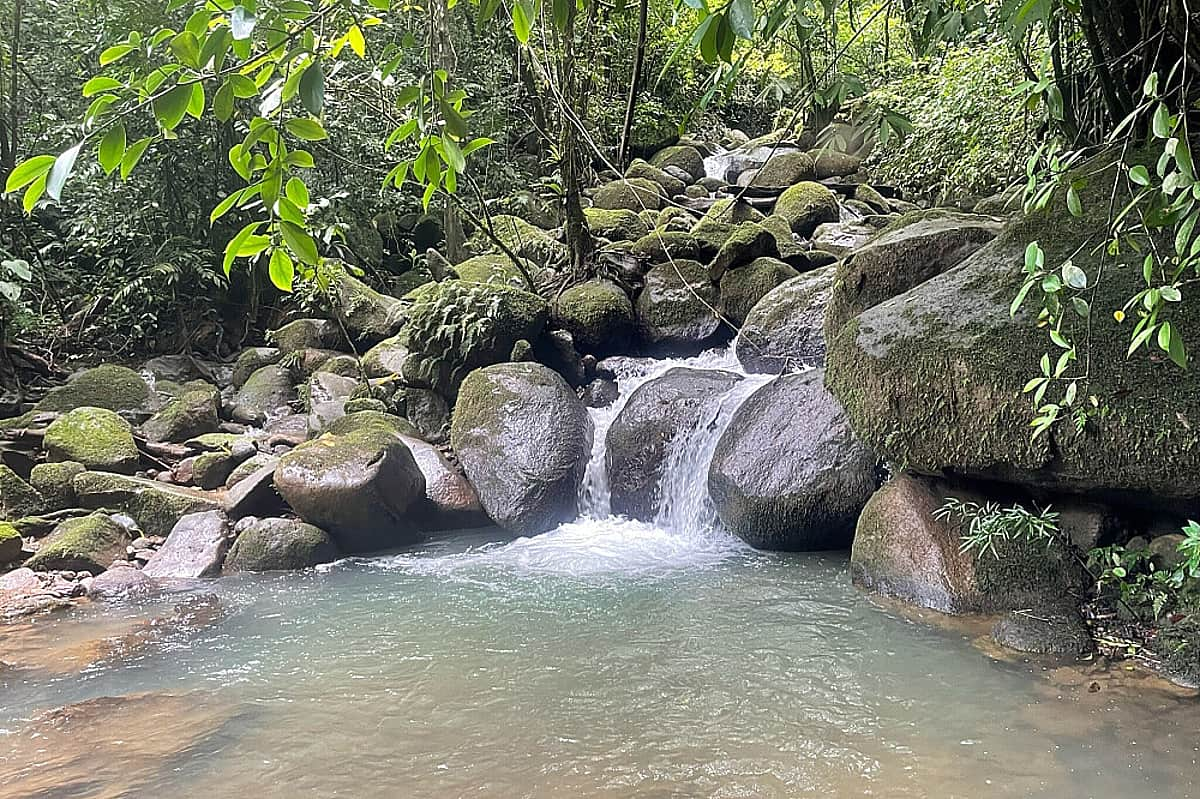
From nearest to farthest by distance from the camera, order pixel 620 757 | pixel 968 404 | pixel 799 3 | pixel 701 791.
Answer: pixel 799 3, pixel 701 791, pixel 620 757, pixel 968 404

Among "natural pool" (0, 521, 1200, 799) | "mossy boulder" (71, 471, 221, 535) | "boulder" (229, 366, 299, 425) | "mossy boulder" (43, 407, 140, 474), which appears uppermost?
"boulder" (229, 366, 299, 425)

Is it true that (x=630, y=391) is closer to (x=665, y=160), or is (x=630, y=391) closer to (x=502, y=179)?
(x=502, y=179)

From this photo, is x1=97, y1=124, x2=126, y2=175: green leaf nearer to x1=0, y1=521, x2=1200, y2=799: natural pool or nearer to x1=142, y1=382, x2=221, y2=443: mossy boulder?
x1=0, y1=521, x2=1200, y2=799: natural pool

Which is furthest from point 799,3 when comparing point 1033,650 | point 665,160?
point 665,160

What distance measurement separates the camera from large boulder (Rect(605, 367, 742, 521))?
7520 millimetres

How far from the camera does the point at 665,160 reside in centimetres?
1720

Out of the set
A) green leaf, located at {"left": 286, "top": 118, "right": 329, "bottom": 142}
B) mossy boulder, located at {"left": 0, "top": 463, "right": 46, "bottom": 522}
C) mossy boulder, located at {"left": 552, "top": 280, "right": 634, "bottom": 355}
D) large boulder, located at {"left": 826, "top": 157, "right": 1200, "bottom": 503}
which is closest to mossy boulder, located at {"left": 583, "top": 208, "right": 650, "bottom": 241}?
mossy boulder, located at {"left": 552, "top": 280, "right": 634, "bottom": 355}

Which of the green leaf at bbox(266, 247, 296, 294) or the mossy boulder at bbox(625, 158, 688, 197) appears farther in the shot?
the mossy boulder at bbox(625, 158, 688, 197)

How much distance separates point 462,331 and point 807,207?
271 inches

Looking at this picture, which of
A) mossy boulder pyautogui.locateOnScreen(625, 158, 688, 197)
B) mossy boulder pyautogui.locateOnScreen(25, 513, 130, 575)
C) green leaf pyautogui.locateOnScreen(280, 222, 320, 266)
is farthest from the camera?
mossy boulder pyautogui.locateOnScreen(625, 158, 688, 197)

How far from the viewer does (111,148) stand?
100 cm

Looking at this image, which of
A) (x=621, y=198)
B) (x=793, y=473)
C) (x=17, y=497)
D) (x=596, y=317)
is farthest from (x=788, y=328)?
(x=17, y=497)

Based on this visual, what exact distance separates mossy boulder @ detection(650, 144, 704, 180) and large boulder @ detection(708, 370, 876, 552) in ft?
36.9

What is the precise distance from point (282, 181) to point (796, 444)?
5512mm
